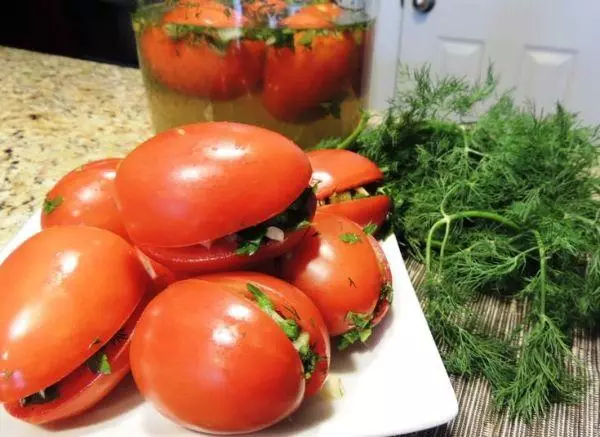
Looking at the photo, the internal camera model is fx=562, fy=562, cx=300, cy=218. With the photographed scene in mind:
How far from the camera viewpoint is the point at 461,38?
75.8 inches

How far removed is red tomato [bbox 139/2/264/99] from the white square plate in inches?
14.8

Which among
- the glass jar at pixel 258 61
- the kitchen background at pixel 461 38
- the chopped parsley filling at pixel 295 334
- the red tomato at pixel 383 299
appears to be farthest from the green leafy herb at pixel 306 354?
the kitchen background at pixel 461 38

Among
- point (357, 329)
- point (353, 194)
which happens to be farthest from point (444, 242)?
point (357, 329)

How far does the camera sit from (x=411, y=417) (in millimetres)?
434

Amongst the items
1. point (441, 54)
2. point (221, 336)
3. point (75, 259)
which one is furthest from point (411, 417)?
point (441, 54)

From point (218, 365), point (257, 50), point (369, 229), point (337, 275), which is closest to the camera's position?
point (218, 365)

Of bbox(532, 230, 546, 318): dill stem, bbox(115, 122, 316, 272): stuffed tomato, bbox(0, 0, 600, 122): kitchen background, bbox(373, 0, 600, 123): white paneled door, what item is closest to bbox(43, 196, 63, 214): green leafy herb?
bbox(115, 122, 316, 272): stuffed tomato

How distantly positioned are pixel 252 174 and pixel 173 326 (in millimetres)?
127

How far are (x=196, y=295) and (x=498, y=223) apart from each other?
1.44 ft

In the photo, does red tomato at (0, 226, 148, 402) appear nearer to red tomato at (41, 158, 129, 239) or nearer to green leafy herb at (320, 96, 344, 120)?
red tomato at (41, 158, 129, 239)

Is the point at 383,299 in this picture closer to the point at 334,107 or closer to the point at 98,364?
the point at 98,364

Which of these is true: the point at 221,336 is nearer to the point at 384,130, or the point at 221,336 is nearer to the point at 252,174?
the point at 252,174

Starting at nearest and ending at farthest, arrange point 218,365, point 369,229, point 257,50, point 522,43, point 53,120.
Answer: point 218,365 < point 369,229 < point 257,50 < point 53,120 < point 522,43

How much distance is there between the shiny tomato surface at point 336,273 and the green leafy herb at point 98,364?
0.16 meters
